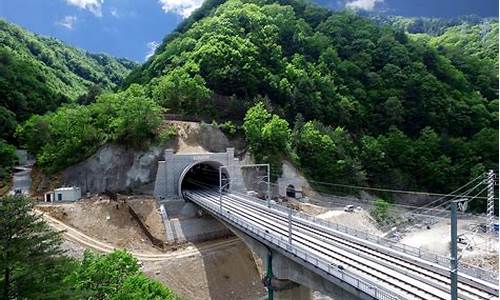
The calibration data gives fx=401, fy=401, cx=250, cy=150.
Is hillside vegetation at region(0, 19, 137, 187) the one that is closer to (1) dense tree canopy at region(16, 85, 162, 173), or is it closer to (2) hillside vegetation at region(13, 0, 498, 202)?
(1) dense tree canopy at region(16, 85, 162, 173)

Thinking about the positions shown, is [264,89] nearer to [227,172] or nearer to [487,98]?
[227,172]

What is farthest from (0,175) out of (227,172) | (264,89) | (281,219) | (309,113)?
(309,113)

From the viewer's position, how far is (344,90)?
89875mm

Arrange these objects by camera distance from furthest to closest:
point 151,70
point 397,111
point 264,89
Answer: point 151,70, point 397,111, point 264,89

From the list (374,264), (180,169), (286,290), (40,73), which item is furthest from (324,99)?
(40,73)

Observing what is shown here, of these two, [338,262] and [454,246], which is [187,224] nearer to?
[338,262]

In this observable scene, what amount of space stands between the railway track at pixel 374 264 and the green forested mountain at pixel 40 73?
59.7 metres

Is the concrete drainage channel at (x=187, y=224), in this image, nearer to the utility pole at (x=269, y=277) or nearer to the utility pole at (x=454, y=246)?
the utility pole at (x=269, y=277)

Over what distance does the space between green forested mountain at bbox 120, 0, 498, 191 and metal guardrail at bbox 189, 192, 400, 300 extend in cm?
3164

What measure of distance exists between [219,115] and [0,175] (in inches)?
1341

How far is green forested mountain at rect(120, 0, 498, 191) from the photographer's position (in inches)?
2781

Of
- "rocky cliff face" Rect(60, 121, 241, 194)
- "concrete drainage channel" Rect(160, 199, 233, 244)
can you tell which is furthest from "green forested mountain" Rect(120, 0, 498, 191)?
"concrete drainage channel" Rect(160, 199, 233, 244)

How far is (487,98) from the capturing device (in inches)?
3873

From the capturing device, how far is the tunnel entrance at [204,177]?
55.9 metres
